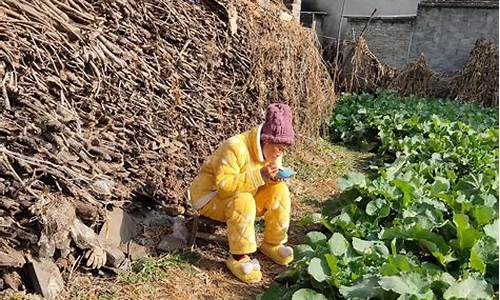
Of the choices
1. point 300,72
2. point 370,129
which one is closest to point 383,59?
point 370,129

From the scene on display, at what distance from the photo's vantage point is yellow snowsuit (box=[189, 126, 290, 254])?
3551mm

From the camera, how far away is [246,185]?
11.7 ft

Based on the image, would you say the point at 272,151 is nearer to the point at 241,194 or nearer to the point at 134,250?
the point at 241,194

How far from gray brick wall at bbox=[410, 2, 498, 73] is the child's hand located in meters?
12.0

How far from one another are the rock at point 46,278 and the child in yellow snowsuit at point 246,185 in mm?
1063

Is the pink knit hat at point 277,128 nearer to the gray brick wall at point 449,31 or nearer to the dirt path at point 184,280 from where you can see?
the dirt path at point 184,280

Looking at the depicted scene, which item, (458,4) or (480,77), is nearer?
(480,77)

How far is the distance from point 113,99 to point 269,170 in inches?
44.0

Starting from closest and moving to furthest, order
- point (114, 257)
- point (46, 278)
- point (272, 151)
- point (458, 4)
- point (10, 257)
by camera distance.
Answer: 1. point (10, 257)
2. point (46, 278)
3. point (114, 257)
4. point (272, 151)
5. point (458, 4)

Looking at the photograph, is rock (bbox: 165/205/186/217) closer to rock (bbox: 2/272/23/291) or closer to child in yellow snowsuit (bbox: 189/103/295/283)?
child in yellow snowsuit (bbox: 189/103/295/283)

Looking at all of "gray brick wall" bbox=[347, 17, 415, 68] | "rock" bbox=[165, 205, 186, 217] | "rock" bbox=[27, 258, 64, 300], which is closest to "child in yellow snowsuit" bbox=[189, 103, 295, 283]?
"rock" bbox=[165, 205, 186, 217]

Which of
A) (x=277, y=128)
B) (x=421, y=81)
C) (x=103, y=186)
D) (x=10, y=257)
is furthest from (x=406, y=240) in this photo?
(x=421, y=81)

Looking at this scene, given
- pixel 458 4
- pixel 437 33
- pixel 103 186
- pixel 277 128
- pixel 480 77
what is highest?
pixel 458 4

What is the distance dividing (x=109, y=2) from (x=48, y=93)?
889 millimetres
